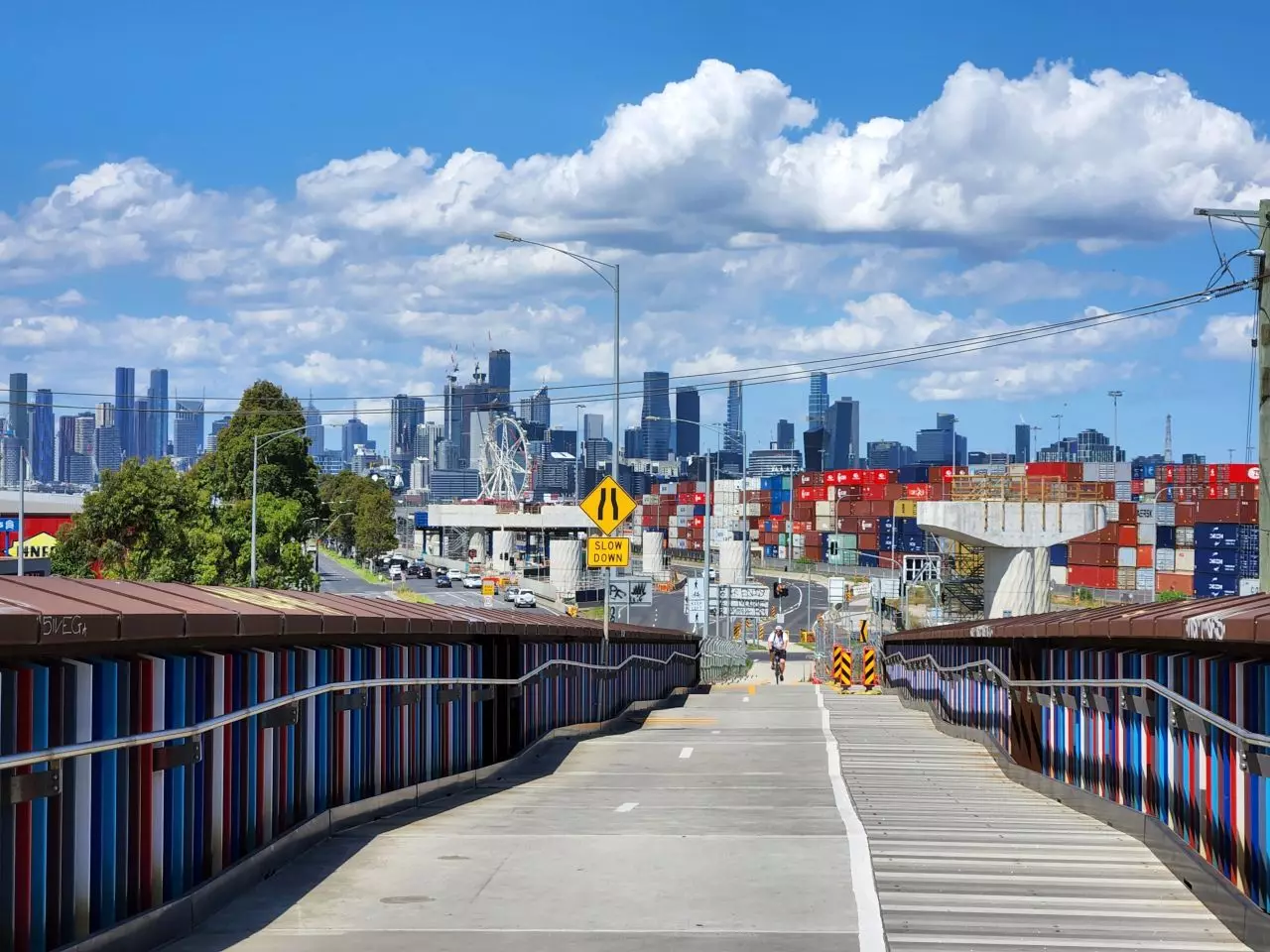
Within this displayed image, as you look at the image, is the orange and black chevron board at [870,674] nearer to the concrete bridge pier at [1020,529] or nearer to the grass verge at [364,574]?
the concrete bridge pier at [1020,529]

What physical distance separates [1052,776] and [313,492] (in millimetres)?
83706

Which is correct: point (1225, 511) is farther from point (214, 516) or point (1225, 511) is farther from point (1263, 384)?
point (1263, 384)

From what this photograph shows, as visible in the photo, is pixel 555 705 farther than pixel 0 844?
Yes

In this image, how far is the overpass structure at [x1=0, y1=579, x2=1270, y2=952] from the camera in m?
7.43

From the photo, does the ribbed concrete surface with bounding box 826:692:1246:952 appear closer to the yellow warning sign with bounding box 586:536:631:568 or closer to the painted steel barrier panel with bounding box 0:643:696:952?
the painted steel barrier panel with bounding box 0:643:696:952

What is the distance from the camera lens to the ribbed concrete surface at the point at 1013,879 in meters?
8.41

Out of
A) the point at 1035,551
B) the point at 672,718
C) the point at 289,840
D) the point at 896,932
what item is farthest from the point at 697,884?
the point at 1035,551

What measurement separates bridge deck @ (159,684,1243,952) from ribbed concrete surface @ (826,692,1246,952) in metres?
0.02

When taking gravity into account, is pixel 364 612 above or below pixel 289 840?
above

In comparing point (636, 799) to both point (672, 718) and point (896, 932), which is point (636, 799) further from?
point (672, 718)

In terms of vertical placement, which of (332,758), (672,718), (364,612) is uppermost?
(364,612)

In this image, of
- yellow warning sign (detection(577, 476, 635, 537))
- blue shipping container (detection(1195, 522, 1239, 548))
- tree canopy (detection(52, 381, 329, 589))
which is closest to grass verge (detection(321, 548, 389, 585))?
tree canopy (detection(52, 381, 329, 589))

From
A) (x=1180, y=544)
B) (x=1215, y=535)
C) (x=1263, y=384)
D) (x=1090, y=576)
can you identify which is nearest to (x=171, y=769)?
(x=1263, y=384)

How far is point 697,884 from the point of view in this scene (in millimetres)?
9656
